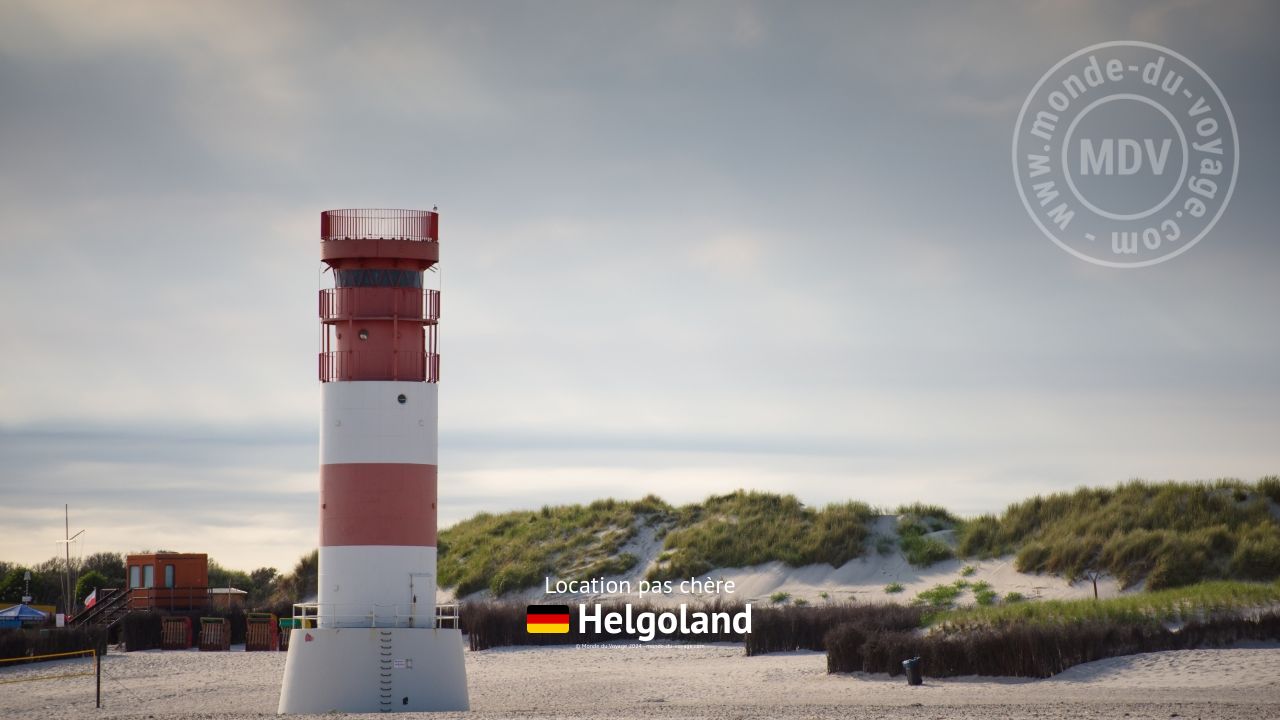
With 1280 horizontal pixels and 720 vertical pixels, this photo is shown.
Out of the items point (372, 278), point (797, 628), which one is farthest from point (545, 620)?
point (372, 278)

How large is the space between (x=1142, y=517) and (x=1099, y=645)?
11.7 metres

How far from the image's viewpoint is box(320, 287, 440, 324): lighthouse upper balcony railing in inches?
965

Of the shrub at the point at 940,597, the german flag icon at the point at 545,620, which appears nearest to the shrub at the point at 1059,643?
the shrub at the point at 940,597

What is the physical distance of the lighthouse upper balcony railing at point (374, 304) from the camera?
24500 mm

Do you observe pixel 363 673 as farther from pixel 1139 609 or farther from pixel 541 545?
pixel 541 545

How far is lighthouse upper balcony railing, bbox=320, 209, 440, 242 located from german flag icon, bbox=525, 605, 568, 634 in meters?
12.8

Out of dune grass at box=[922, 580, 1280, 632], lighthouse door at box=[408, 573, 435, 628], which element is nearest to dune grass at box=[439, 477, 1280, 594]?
dune grass at box=[922, 580, 1280, 632]

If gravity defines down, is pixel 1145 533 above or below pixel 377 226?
below

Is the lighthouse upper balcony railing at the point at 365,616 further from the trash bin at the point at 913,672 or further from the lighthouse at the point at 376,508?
the trash bin at the point at 913,672

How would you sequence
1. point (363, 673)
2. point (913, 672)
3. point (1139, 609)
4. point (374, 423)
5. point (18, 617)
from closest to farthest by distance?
1. point (363, 673)
2. point (374, 423)
3. point (913, 672)
4. point (1139, 609)
5. point (18, 617)

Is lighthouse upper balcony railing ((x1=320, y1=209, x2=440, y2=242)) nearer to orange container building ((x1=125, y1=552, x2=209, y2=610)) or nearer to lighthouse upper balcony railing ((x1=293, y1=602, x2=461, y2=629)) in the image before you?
lighthouse upper balcony railing ((x1=293, y1=602, x2=461, y2=629))

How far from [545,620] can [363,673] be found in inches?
492

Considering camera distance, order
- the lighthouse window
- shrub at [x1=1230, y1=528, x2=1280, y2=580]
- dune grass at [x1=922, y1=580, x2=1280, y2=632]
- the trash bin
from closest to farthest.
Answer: the lighthouse window, the trash bin, dune grass at [x1=922, y1=580, x2=1280, y2=632], shrub at [x1=1230, y1=528, x2=1280, y2=580]

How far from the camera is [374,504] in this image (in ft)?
Result: 78.5
